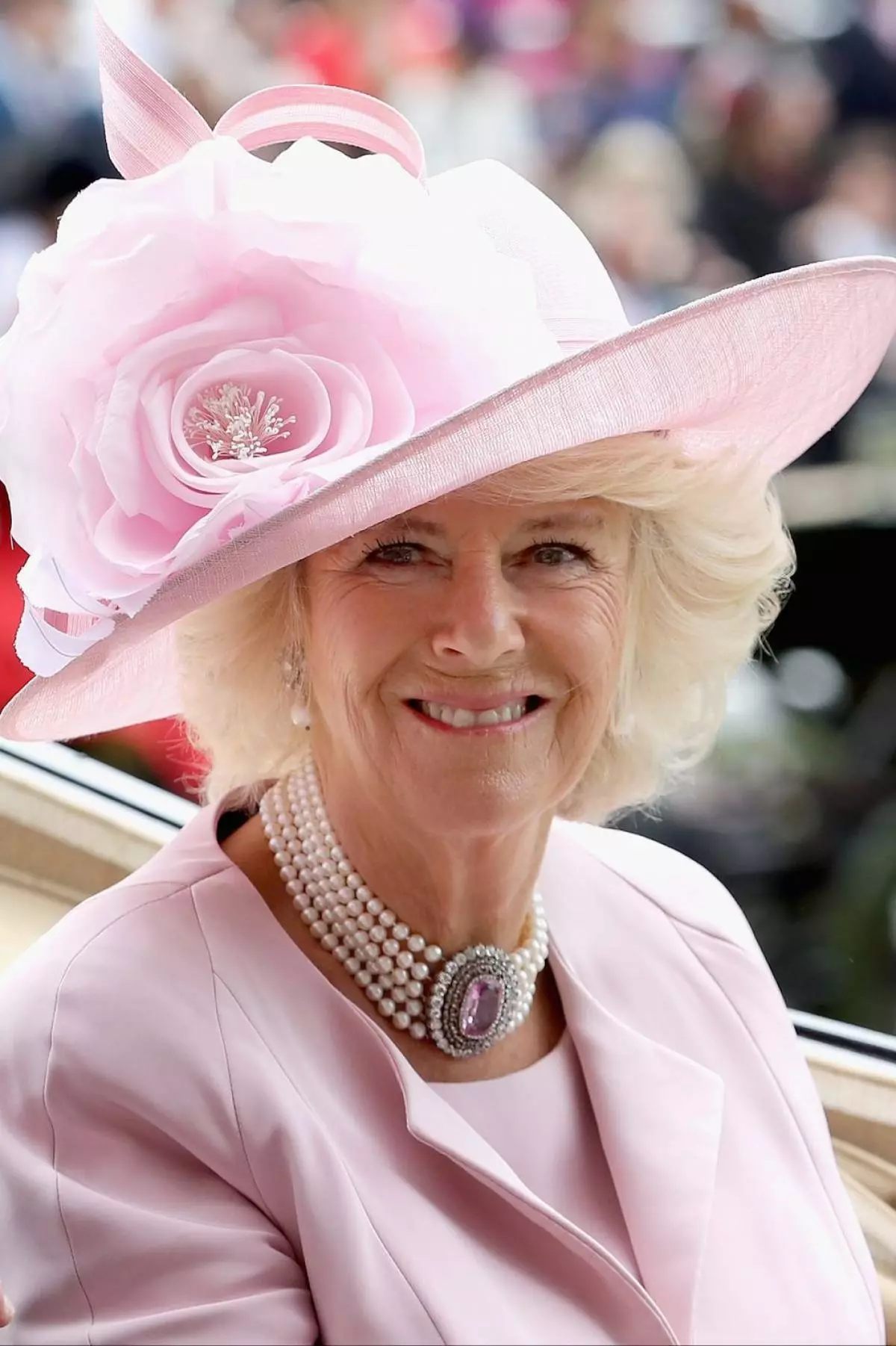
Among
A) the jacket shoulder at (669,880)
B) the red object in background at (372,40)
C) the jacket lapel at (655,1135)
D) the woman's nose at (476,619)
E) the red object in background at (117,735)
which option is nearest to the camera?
the woman's nose at (476,619)

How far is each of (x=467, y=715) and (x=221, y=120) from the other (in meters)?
0.50

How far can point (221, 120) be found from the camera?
1.18m

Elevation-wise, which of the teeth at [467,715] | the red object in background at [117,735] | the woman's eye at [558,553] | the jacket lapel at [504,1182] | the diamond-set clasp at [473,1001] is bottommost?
the jacket lapel at [504,1182]

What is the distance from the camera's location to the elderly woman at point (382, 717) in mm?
1071

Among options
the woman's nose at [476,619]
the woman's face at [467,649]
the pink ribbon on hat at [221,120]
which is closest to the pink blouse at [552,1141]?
the woman's face at [467,649]

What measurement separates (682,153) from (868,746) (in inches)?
42.2

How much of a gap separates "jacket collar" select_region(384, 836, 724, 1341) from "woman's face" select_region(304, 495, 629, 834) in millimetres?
224

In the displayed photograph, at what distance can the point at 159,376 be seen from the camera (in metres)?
1.07

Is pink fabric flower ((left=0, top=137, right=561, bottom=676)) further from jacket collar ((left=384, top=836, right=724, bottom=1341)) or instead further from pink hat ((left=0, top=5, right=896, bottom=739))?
jacket collar ((left=384, top=836, right=724, bottom=1341))

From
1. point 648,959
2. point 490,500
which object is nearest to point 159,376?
point 490,500

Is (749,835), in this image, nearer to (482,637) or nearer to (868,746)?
(868,746)

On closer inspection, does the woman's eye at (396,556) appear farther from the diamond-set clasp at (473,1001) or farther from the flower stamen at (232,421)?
the diamond-set clasp at (473,1001)

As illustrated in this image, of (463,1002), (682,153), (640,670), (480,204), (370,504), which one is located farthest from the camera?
(682,153)

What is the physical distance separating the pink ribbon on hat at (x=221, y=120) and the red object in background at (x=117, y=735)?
0.70 metres
